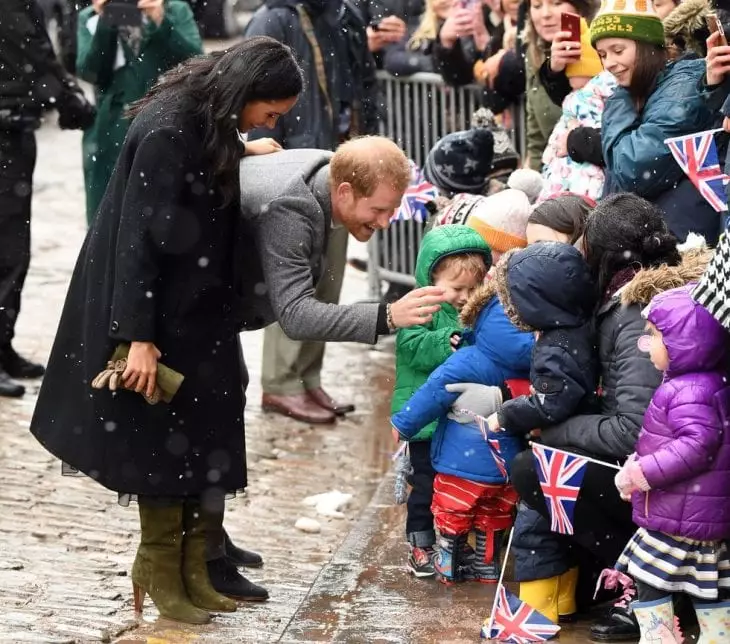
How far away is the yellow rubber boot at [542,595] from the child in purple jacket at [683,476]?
0.55 meters

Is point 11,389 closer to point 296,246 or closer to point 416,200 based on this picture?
point 416,200

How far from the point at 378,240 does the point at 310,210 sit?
17.2 ft

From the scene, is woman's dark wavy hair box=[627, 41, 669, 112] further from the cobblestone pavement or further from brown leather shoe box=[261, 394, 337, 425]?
brown leather shoe box=[261, 394, 337, 425]

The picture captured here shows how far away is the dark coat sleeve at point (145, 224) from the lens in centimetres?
516

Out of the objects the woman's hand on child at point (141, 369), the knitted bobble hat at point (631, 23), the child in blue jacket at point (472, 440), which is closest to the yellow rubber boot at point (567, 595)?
the child in blue jacket at point (472, 440)

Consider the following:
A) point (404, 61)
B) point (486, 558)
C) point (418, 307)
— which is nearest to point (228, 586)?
point (486, 558)

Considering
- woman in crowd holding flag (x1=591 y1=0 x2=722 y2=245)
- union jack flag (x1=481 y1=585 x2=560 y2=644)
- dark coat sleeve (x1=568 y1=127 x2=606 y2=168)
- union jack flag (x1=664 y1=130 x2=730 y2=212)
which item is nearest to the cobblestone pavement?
union jack flag (x1=481 y1=585 x2=560 y2=644)

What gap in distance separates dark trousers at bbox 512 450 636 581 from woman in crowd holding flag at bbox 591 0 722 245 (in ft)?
4.54

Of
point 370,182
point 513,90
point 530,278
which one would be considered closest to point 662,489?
point 530,278

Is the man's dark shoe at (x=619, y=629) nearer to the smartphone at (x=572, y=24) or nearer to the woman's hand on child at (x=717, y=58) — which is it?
the woman's hand on child at (x=717, y=58)

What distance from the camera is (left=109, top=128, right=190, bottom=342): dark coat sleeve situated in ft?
16.9

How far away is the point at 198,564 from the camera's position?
18.5 feet

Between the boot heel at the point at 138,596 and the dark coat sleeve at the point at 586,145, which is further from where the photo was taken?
the dark coat sleeve at the point at 586,145

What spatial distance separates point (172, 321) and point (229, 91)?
0.83 meters
